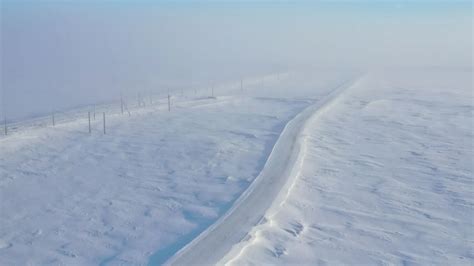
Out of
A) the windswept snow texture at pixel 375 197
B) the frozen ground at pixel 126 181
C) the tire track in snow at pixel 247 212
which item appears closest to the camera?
the tire track in snow at pixel 247 212

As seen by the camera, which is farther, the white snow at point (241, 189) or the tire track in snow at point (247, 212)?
the white snow at point (241, 189)

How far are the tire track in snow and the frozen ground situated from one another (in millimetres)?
294

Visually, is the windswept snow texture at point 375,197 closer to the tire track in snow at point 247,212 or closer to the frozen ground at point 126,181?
the tire track in snow at point 247,212

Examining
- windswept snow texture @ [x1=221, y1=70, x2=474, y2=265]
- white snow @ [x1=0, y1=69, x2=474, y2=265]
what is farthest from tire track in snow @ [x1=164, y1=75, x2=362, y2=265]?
windswept snow texture @ [x1=221, y1=70, x2=474, y2=265]

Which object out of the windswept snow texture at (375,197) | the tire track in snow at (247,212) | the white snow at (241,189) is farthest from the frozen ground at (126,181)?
the windswept snow texture at (375,197)

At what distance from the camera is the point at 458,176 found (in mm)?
14898

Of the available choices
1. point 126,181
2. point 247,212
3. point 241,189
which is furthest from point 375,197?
point 126,181

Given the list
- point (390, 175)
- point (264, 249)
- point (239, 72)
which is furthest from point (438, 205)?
point (239, 72)

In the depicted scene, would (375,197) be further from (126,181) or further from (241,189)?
(126,181)

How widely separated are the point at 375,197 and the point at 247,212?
3474 mm

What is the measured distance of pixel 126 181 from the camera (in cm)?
1401

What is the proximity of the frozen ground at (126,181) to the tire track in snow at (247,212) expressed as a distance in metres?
0.29

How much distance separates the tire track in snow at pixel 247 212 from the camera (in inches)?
374

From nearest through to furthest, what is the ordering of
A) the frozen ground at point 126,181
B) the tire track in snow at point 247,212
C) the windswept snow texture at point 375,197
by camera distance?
the tire track in snow at point 247,212 < the windswept snow texture at point 375,197 < the frozen ground at point 126,181
